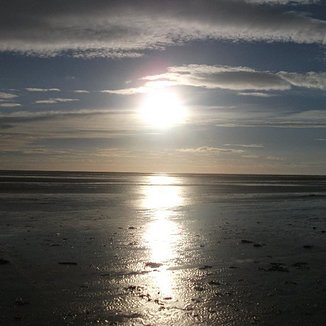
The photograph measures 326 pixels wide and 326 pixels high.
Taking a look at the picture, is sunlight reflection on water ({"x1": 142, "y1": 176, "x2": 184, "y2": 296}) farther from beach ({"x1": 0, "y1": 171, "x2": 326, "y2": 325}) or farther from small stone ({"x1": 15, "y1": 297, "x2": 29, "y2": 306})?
small stone ({"x1": 15, "y1": 297, "x2": 29, "y2": 306})

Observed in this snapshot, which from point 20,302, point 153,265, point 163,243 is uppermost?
point 20,302

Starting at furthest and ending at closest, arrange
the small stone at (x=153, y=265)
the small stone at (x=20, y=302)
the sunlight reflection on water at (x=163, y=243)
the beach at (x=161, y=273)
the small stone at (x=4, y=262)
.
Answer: the small stone at (x=153, y=265) < the small stone at (x=4, y=262) < the sunlight reflection on water at (x=163, y=243) < the small stone at (x=20, y=302) < the beach at (x=161, y=273)

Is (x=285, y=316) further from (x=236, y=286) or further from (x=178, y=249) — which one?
(x=178, y=249)

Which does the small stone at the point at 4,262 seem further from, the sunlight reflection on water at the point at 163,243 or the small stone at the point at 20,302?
the sunlight reflection on water at the point at 163,243

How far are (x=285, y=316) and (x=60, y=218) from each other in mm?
18814

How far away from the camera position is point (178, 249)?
56.1ft

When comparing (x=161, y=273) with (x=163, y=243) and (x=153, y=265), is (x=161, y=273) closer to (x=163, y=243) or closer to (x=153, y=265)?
(x=153, y=265)

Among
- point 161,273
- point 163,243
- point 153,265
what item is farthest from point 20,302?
point 163,243

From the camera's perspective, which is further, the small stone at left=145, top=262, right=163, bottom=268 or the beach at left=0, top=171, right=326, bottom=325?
the small stone at left=145, top=262, right=163, bottom=268

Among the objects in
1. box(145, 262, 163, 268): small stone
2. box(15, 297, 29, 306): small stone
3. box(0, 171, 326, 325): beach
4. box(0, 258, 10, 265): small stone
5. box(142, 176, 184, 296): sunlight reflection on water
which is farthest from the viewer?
box(145, 262, 163, 268): small stone

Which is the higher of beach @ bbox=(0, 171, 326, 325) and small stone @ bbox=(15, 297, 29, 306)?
small stone @ bbox=(15, 297, 29, 306)

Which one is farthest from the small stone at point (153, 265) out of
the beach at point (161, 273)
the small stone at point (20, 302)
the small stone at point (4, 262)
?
the small stone at point (20, 302)

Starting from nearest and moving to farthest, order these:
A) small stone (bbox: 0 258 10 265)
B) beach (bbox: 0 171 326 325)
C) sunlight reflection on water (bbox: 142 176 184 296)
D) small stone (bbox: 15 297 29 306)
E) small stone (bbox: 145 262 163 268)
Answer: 1. beach (bbox: 0 171 326 325)
2. small stone (bbox: 15 297 29 306)
3. sunlight reflection on water (bbox: 142 176 184 296)
4. small stone (bbox: 0 258 10 265)
5. small stone (bbox: 145 262 163 268)

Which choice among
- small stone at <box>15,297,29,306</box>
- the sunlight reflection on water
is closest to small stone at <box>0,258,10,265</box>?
small stone at <box>15,297,29,306</box>
